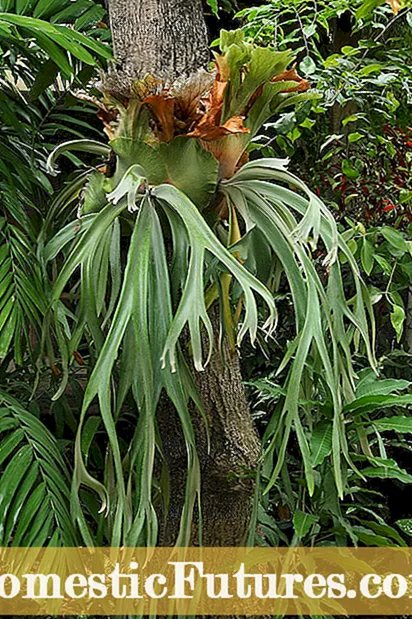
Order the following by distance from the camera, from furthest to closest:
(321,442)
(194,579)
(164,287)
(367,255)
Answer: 1. (367,255)
2. (321,442)
3. (194,579)
4. (164,287)

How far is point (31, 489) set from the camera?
96 centimetres

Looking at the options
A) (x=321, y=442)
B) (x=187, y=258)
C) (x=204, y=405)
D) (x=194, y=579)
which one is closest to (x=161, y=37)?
(x=187, y=258)

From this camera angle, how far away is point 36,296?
99 centimetres

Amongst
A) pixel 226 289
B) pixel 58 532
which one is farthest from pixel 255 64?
pixel 58 532

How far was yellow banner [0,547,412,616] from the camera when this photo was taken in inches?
33.9

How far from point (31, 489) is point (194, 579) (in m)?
0.27

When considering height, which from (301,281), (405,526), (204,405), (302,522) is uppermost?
(301,281)

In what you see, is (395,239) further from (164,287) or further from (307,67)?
(164,287)

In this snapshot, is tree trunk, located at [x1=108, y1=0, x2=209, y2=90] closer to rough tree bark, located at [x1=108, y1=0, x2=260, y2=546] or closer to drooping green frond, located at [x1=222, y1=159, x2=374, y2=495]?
rough tree bark, located at [x1=108, y1=0, x2=260, y2=546]

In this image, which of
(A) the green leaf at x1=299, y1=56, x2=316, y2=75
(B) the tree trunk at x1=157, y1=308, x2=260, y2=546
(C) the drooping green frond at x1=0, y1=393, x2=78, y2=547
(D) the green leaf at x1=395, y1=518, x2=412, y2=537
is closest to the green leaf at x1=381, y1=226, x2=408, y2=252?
(A) the green leaf at x1=299, y1=56, x2=316, y2=75

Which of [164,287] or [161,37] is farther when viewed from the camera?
[161,37]

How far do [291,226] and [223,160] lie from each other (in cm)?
12

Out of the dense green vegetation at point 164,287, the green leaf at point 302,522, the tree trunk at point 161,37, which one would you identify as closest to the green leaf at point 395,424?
the dense green vegetation at point 164,287

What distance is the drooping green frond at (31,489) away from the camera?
0.88 meters
